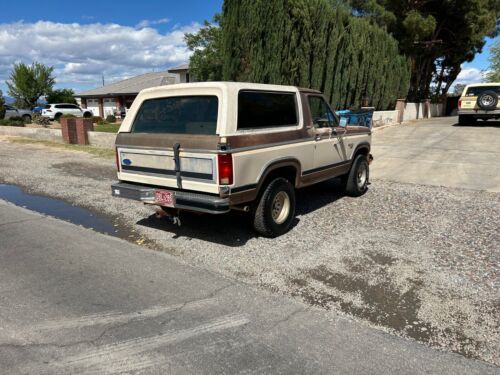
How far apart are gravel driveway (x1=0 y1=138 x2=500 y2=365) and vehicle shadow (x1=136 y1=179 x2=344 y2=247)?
0.02 metres

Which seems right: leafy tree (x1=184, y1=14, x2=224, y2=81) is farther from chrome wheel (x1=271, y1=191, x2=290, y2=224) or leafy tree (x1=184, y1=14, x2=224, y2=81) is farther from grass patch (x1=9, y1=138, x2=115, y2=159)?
chrome wheel (x1=271, y1=191, x2=290, y2=224)

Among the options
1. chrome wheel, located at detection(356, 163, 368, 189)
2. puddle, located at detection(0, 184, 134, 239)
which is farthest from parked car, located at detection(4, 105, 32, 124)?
chrome wheel, located at detection(356, 163, 368, 189)

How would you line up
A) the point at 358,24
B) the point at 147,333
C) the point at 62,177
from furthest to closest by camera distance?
the point at 358,24 < the point at 62,177 < the point at 147,333

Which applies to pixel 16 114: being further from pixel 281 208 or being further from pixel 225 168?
pixel 225 168

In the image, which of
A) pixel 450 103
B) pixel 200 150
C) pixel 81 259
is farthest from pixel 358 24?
pixel 450 103

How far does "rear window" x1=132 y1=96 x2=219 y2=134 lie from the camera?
4762mm

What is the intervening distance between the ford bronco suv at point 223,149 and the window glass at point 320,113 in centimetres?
4

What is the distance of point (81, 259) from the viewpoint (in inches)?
186

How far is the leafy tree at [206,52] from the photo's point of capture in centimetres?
3058

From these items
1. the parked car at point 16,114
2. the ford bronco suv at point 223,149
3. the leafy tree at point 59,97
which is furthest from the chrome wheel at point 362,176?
the leafy tree at point 59,97

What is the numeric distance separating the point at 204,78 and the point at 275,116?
28.0 meters

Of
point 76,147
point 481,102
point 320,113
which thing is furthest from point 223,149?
point 481,102

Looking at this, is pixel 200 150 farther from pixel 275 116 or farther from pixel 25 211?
pixel 25 211

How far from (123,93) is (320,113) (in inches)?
1586
